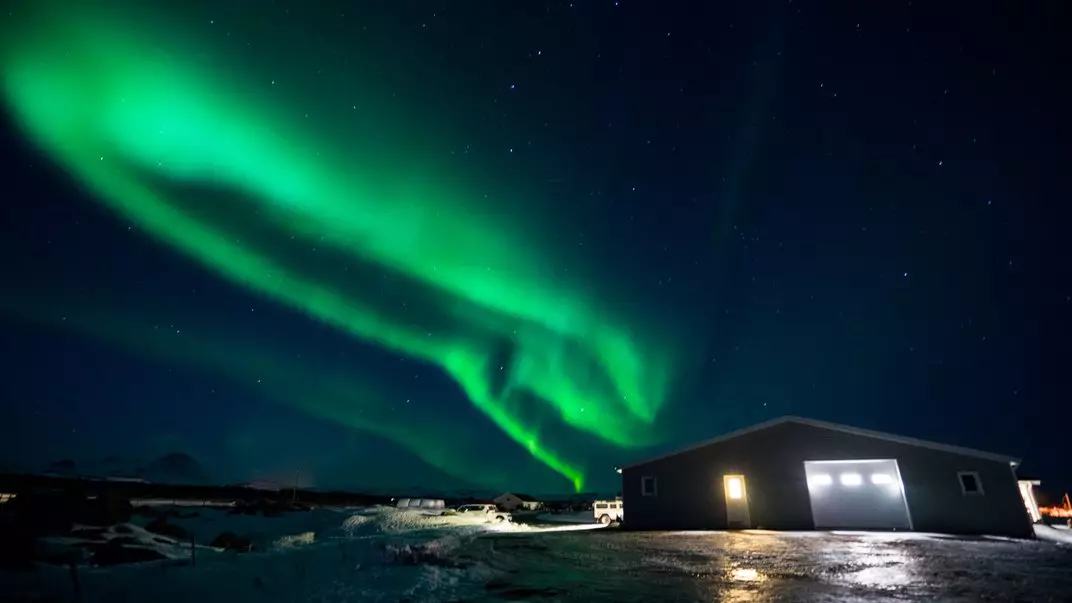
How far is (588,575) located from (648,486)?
56.8ft

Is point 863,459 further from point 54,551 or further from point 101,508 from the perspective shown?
point 101,508

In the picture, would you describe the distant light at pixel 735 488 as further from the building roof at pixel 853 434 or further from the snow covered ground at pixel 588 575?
the snow covered ground at pixel 588 575

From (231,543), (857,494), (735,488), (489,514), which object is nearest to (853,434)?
(857,494)

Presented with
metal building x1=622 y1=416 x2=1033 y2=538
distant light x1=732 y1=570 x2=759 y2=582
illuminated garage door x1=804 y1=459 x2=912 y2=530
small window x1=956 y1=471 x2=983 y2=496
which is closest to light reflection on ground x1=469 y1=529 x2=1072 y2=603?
distant light x1=732 y1=570 x2=759 y2=582

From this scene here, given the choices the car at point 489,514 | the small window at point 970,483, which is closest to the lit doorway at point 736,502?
the small window at point 970,483

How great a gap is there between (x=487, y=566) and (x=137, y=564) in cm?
771

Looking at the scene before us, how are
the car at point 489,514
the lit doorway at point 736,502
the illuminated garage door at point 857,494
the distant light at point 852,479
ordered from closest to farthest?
1. the lit doorway at point 736,502
2. the illuminated garage door at point 857,494
3. the distant light at point 852,479
4. the car at point 489,514

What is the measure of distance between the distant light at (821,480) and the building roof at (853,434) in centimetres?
431

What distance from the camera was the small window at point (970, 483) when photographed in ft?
64.6

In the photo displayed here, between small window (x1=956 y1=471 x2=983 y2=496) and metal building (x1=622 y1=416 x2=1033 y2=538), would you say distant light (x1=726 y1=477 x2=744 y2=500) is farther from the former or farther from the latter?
small window (x1=956 y1=471 x2=983 y2=496)

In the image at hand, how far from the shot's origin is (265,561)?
35.5ft

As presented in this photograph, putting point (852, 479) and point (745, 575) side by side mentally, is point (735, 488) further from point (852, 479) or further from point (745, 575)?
point (745, 575)

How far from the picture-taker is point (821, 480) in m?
25.5

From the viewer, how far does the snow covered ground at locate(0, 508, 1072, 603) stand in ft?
24.5
